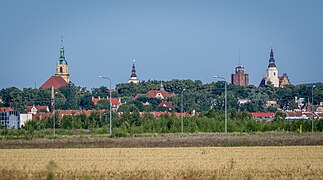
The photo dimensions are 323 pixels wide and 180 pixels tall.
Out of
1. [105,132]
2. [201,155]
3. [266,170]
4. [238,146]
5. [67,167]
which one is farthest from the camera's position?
[105,132]

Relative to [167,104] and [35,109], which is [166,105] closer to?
[167,104]

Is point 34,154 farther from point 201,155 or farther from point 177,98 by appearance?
point 177,98

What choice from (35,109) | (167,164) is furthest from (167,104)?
(167,164)

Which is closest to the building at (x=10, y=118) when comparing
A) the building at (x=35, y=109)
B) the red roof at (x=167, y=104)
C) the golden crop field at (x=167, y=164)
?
the building at (x=35, y=109)

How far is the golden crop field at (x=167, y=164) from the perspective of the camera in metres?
35.1

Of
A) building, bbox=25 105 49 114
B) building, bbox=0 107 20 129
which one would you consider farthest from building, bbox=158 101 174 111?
building, bbox=0 107 20 129

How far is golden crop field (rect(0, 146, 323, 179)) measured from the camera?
1383 inches

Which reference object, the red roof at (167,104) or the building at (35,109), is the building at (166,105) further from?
the building at (35,109)

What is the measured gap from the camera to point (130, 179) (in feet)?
105

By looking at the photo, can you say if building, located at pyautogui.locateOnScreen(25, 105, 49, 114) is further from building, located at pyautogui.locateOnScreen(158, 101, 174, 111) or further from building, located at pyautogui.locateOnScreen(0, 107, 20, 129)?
building, located at pyautogui.locateOnScreen(158, 101, 174, 111)

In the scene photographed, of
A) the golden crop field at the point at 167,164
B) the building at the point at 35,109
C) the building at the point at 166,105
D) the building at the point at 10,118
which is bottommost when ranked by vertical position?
the golden crop field at the point at 167,164

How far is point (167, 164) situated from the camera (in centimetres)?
4216

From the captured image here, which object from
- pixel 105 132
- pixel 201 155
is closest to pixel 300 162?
pixel 201 155

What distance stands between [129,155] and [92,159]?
3.75 metres
